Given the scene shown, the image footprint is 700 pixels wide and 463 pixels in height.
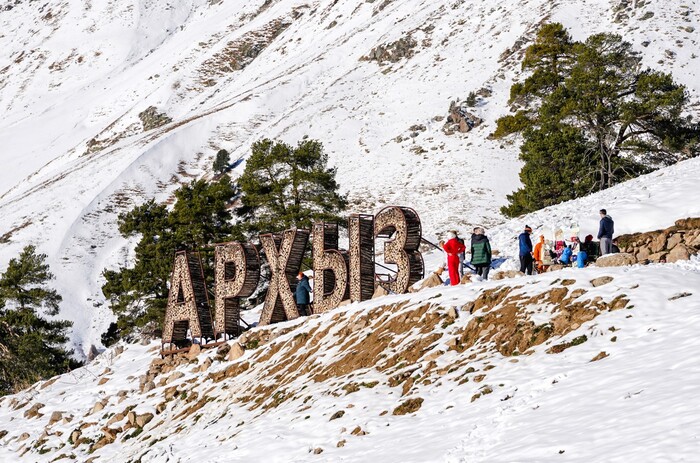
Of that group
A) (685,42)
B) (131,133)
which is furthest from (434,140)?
(131,133)

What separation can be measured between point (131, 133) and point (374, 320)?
108377 mm

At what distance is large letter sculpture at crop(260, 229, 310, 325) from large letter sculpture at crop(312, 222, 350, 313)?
0.60 metres

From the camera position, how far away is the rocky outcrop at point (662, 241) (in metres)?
18.5

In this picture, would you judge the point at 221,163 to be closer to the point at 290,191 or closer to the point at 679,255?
the point at 290,191

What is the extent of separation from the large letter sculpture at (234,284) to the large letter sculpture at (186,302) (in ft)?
2.50

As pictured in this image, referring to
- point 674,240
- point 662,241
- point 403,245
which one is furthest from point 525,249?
point 674,240

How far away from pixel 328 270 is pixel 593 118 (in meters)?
21.0

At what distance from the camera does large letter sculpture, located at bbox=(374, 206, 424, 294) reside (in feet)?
67.0

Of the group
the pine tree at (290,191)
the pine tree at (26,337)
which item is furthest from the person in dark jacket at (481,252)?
the pine tree at (26,337)

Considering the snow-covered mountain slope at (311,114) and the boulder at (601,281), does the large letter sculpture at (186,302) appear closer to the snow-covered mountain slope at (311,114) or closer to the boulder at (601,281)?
the boulder at (601,281)

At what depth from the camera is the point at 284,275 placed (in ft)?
74.9

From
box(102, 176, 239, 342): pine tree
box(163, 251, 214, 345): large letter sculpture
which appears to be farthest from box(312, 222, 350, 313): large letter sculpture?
box(102, 176, 239, 342): pine tree

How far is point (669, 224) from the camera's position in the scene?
2073cm

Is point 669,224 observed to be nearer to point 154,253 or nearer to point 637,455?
point 637,455
